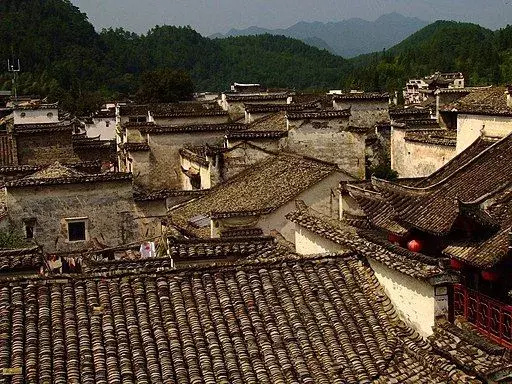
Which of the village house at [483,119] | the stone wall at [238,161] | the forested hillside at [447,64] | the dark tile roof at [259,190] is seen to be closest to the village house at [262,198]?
the dark tile roof at [259,190]

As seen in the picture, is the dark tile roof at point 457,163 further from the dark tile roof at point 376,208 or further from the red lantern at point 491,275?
the red lantern at point 491,275

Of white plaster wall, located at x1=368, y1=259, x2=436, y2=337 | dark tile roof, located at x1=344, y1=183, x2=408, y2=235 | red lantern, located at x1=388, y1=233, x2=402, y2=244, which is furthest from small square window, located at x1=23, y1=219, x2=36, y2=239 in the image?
white plaster wall, located at x1=368, y1=259, x2=436, y2=337

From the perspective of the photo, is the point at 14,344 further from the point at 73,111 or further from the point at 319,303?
the point at 73,111

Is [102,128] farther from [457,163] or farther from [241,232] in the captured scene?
[457,163]

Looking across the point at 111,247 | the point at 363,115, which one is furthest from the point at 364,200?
the point at 363,115

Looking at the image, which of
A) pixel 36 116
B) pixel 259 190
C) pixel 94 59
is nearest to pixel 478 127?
pixel 259 190

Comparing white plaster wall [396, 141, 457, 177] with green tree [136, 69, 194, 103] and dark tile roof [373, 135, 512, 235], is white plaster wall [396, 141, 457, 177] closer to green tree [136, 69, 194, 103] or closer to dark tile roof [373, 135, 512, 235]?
dark tile roof [373, 135, 512, 235]
